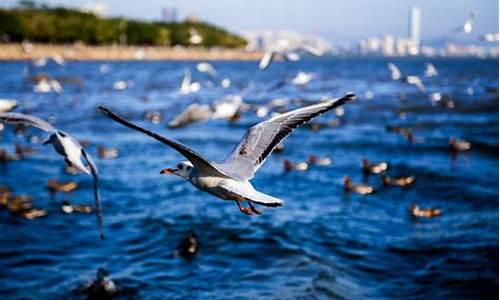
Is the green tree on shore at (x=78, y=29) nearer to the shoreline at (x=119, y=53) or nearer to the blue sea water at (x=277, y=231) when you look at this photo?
the shoreline at (x=119, y=53)

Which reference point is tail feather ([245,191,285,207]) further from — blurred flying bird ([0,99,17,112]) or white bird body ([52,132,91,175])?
blurred flying bird ([0,99,17,112])

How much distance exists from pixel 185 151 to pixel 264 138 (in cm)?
179

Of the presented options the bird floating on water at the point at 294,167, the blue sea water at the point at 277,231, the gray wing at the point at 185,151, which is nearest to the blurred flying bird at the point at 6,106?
the blue sea water at the point at 277,231

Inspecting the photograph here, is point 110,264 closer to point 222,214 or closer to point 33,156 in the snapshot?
point 222,214

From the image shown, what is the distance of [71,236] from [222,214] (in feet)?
11.1

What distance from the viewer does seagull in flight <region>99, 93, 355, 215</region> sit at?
18.6 feet

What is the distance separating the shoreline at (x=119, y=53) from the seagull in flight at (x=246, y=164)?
263ft

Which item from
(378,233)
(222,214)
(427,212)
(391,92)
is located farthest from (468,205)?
(391,92)

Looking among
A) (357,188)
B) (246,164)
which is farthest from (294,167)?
(246,164)

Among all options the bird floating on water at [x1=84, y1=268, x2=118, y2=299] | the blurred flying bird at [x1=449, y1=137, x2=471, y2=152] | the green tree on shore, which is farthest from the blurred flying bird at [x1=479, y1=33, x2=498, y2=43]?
the green tree on shore

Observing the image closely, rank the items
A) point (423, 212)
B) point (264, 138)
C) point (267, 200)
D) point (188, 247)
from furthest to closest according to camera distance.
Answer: point (423, 212) < point (188, 247) < point (264, 138) < point (267, 200)

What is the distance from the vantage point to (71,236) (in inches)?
526

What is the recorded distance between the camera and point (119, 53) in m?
140

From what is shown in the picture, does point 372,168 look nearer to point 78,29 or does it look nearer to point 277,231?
point 277,231
